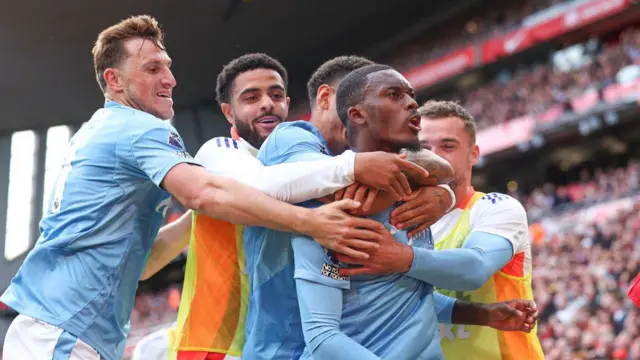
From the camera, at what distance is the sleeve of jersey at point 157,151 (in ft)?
9.71

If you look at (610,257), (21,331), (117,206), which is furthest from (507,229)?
(610,257)

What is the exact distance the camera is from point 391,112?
262cm

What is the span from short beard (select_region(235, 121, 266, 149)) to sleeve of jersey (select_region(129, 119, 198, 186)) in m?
0.65

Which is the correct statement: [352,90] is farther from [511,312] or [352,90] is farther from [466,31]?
[466,31]

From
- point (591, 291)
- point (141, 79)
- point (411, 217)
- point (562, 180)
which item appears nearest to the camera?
point (411, 217)

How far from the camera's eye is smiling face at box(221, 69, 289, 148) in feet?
12.2

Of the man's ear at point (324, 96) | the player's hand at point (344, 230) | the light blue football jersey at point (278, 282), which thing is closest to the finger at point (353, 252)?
the player's hand at point (344, 230)

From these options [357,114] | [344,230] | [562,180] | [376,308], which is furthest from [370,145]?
[562,180]

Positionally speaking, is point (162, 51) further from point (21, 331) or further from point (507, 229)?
point (507, 229)

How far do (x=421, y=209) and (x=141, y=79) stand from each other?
1418 mm

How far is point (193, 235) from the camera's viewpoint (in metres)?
3.37

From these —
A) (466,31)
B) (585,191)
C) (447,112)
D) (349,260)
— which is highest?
(466,31)

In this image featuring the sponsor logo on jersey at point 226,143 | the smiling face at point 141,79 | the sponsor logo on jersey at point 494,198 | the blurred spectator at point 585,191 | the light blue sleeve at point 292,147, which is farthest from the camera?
the blurred spectator at point 585,191

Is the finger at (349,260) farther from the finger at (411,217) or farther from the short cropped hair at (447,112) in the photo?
the short cropped hair at (447,112)
